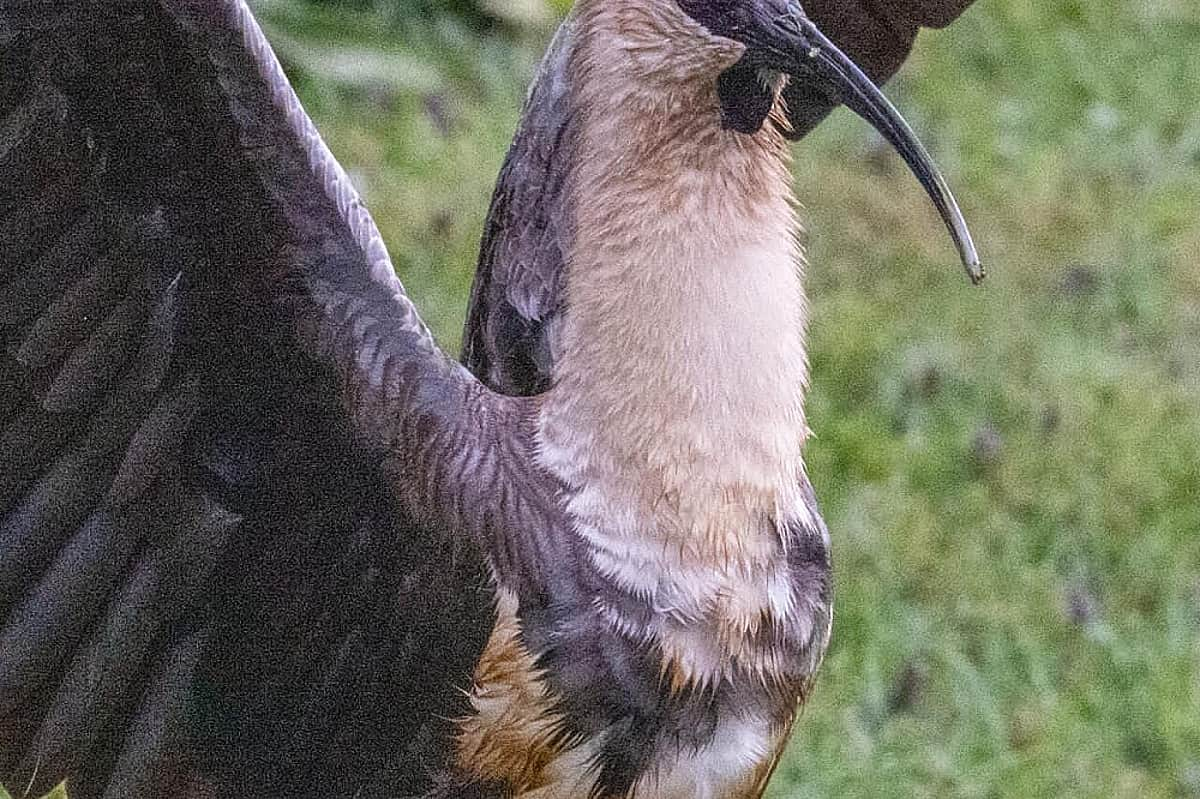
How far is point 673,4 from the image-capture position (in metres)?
2.80

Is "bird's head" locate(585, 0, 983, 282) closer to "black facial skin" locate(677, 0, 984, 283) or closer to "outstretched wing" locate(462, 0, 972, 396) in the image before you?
"black facial skin" locate(677, 0, 984, 283)

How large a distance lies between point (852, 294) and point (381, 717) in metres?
3.13

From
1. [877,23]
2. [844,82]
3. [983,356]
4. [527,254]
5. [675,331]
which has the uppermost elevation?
[844,82]

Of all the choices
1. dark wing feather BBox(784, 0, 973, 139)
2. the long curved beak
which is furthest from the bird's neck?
dark wing feather BBox(784, 0, 973, 139)

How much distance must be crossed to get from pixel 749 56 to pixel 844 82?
0.13 metres

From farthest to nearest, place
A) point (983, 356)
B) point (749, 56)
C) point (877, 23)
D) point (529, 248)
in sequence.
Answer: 1. point (983, 356)
2. point (877, 23)
3. point (529, 248)
4. point (749, 56)

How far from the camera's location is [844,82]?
111 inches

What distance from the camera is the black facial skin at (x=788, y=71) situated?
2781mm

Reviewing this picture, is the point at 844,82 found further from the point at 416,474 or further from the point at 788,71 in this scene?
the point at 416,474

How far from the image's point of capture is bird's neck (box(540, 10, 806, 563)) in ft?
9.37

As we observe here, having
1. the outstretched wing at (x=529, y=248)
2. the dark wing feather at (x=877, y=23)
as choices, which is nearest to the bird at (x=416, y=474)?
the outstretched wing at (x=529, y=248)

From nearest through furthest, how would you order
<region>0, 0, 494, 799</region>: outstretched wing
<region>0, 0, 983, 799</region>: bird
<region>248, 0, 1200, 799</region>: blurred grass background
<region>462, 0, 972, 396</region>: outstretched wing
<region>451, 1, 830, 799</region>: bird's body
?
1. <region>0, 0, 494, 799</region>: outstretched wing
2. <region>0, 0, 983, 799</region>: bird
3. <region>451, 1, 830, 799</region>: bird's body
4. <region>462, 0, 972, 396</region>: outstretched wing
5. <region>248, 0, 1200, 799</region>: blurred grass background

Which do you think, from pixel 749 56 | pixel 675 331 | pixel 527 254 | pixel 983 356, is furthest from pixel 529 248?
pixel 983 356

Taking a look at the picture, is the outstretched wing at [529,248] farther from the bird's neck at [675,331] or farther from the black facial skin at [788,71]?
the black facial skin at [788,71]
